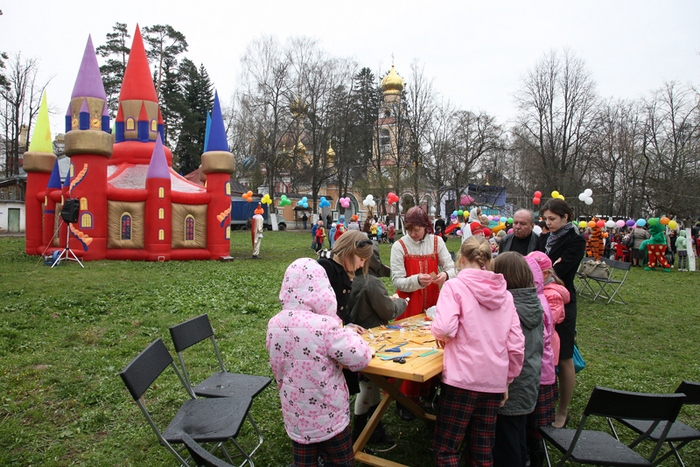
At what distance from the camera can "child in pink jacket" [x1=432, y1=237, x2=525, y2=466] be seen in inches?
104

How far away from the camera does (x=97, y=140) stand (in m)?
14.0

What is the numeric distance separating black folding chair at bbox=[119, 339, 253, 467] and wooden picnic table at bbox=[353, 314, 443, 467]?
0.87m

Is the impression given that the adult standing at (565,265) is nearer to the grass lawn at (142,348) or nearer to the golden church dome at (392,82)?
the grass lawn at (142,348)

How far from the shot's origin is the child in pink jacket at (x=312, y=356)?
7.91 feet

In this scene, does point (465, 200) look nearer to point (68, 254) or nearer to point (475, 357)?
point (68, 254)

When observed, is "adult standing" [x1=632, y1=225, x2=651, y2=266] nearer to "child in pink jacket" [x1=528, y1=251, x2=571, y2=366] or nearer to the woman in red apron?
the woman in red apron

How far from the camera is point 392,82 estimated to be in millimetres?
43156

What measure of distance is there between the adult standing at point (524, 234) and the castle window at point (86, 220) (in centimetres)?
1339

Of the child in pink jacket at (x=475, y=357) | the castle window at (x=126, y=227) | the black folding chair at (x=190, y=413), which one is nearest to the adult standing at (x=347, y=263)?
the child in pink jacket at (x=475, y=357)

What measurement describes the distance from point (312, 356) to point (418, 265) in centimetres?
216

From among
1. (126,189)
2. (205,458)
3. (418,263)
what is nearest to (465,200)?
(126,189)

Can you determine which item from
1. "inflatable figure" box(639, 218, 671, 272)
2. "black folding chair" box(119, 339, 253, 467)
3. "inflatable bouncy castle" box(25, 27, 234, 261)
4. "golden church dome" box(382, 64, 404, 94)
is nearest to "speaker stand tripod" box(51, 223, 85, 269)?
"inflatable bouncy castle" box(25, 27, 234, 261)

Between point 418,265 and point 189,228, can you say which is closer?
point 418,265

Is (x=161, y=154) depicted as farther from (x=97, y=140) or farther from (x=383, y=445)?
(x=383, y=445)
